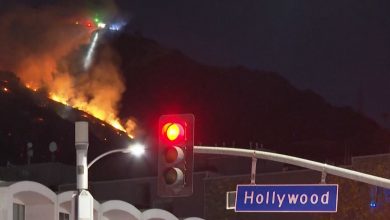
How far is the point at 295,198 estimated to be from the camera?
1522 cm

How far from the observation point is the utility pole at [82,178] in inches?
636

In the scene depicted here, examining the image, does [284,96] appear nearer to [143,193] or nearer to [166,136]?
[143,193]

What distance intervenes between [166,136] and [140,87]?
185 m

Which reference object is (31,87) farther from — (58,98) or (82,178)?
(82,178)

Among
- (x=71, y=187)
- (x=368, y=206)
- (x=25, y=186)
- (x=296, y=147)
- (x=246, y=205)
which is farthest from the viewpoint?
(x=296, y=147)

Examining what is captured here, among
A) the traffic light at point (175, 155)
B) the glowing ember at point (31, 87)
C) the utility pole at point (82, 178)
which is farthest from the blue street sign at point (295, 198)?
the glowing ember at point (31, 87)

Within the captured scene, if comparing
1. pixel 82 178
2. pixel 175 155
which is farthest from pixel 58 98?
pixel 175 155

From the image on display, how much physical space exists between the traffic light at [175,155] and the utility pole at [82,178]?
3827 mm

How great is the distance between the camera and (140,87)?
196750 mm

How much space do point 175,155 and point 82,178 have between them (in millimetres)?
4308

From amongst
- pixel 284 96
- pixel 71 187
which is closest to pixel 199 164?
pixel 71 187

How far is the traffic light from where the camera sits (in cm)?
1243

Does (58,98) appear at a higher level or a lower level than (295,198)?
higher

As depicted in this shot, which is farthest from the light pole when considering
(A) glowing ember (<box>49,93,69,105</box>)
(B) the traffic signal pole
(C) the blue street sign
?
(A) glowing ember (<box>49,93,69,105</box>)
